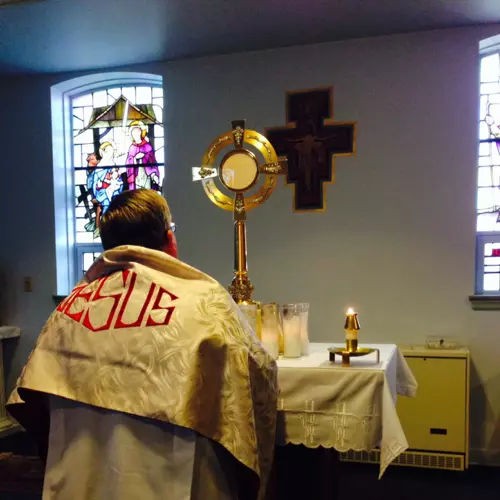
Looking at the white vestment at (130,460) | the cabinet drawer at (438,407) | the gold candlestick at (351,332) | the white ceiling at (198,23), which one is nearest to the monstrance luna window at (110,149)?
the white ceiling at (198,23)

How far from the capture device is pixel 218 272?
367cm

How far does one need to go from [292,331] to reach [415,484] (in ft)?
5.74

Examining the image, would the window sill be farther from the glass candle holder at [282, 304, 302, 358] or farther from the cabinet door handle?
the glass candle holder at [282, 304, 302, 358]

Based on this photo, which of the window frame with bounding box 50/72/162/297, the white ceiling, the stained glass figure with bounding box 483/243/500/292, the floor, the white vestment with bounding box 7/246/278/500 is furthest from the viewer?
the window frame with bounding box 50/72/162/297

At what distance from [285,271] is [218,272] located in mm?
466

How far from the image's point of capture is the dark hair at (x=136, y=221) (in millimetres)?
1160

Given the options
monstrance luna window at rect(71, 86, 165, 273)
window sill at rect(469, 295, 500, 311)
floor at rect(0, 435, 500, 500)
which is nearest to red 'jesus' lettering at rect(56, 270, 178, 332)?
floor at rect(0, 435, 500, 500)

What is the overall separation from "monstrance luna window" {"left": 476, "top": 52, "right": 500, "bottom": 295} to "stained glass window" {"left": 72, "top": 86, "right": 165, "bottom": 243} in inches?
86.7

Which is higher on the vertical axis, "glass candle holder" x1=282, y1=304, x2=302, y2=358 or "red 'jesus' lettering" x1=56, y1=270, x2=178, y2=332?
"red 'jesus' lettering" x1=56, y1=270, x2=178, y2=332

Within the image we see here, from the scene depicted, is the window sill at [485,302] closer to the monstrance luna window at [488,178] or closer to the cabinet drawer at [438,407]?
the monstrance luna window at [488,178]

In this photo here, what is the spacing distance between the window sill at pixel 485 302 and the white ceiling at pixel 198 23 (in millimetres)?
1589

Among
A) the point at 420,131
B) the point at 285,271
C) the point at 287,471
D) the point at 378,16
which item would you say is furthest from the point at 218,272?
the point at 287,471

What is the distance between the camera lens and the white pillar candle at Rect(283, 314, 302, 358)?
1.65 m

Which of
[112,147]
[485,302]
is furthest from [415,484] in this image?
[112,147]
